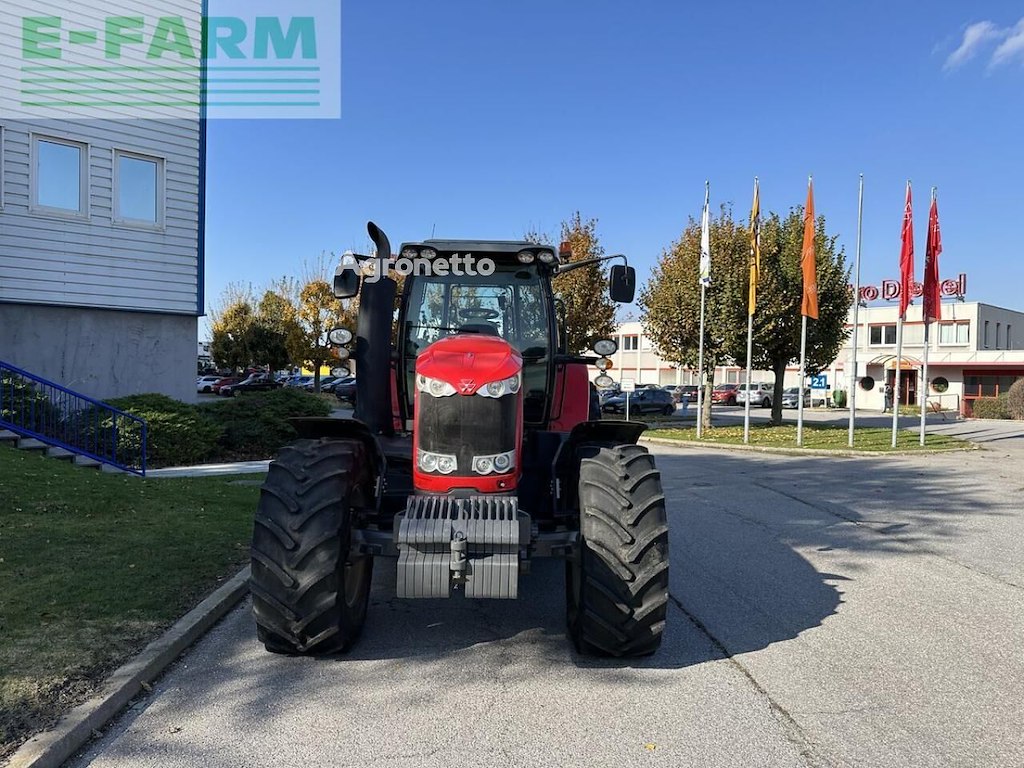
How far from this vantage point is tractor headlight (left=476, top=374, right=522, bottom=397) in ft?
15.3

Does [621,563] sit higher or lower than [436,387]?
lower

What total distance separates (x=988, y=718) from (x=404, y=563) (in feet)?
10.4

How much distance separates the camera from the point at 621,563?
4355 mm

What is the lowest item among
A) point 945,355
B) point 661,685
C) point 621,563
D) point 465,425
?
point 661,685

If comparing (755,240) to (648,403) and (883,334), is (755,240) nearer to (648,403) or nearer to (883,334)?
(648,403)

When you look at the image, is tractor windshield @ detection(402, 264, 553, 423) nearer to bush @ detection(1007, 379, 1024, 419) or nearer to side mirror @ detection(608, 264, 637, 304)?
side mirror @ detection(608, 264, 637, 304)

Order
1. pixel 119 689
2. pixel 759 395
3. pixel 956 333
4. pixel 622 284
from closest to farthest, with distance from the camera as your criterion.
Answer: pixel 119 689 < pixel 622 284 < pixel 956 333 < pixel 759 395

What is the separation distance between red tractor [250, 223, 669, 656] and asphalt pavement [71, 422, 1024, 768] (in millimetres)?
330

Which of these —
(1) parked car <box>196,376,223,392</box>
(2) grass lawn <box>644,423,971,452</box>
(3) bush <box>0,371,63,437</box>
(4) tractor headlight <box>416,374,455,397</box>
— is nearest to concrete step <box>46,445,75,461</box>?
(3) bush <box>0,371,63,437</box>

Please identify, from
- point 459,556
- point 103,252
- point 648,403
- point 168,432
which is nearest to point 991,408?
point 648,403

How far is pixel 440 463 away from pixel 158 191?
13.4m

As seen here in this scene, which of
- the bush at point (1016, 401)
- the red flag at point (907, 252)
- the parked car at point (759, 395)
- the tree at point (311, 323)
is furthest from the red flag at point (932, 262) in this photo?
the parked car at point (759, 395)

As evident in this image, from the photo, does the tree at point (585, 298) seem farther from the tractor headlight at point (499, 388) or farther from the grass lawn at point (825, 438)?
the tractor headlight at point (499, 388)

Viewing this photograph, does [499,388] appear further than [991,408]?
No
